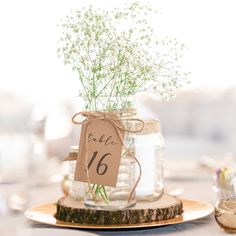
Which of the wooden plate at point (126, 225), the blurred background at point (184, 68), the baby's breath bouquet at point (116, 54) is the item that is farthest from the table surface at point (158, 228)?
the blurred background at point (184, 68)

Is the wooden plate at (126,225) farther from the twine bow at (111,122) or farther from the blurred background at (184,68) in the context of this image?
the blurred background at (184,68)

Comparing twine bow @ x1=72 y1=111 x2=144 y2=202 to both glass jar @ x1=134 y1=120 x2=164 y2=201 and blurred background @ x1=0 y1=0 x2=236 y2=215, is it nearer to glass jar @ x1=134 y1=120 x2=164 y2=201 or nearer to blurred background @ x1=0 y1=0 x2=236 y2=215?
glass jar @ x1=134 y1=120 x2=164 y2=201

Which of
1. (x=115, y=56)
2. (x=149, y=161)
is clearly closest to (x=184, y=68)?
(x=149, y=161)

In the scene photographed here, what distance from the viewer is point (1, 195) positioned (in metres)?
1.12

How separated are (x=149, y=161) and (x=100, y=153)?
0.55 ft

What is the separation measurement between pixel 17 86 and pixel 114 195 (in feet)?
10.2

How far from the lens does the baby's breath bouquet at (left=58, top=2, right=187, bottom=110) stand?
4.07ft

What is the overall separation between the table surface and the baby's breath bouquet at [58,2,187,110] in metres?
0.24

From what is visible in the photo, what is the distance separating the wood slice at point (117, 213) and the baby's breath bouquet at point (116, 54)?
7.5 inches

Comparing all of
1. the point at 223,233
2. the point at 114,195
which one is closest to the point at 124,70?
the point at 114,195

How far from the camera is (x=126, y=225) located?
121 centimetres

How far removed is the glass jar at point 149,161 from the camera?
52.9 inches

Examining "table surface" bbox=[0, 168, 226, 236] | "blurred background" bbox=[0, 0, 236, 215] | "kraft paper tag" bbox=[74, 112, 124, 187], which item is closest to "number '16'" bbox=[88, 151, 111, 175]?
"kraft paper tag" bbox=[74, 112, 124, 187]

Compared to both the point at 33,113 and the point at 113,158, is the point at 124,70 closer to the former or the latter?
the point at 113,158
